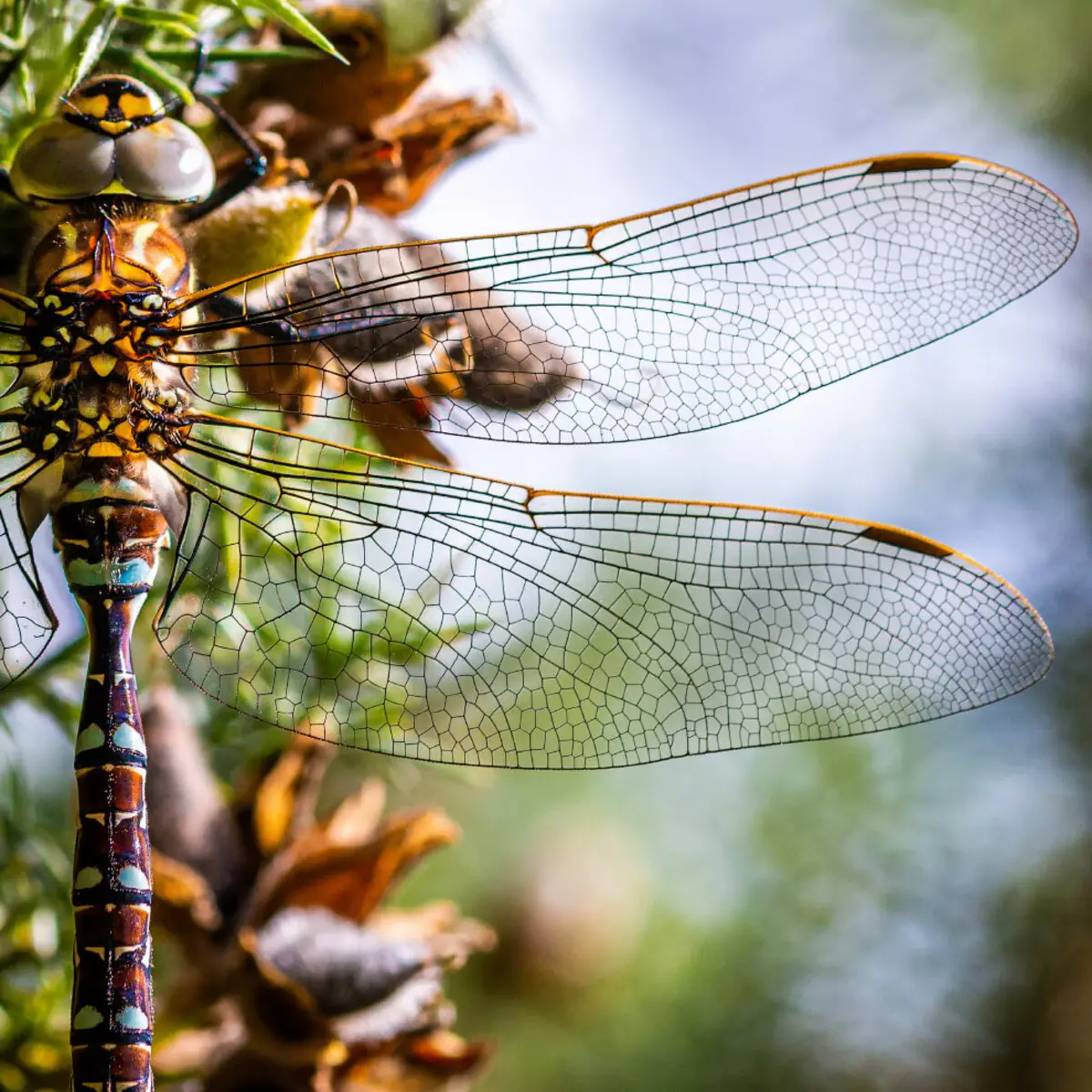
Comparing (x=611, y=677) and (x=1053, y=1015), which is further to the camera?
(x=1053, y=1015)

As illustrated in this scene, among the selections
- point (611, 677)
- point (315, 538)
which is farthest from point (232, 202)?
point (611, 677)

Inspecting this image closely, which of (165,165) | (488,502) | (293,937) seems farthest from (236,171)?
(293,937)

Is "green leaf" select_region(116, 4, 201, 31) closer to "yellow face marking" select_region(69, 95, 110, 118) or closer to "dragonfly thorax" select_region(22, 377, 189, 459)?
"yellow face marking" select_region(69, 95, 110, 118)

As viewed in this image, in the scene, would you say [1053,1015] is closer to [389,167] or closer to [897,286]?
[897,286]

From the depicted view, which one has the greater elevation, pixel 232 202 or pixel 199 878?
pixel 232 202

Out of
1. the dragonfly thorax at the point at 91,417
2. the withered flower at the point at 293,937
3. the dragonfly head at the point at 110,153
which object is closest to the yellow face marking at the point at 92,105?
the dragonfly head at the point at 110,153

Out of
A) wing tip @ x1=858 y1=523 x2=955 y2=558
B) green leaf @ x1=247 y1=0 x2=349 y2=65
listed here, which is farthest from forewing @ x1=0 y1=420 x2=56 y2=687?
wing tip @ x1=858 y1=523 x2=955 y2=558

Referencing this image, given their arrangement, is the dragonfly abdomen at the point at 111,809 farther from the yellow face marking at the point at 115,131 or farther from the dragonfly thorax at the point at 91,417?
the yellow face marking at the point at 115,131
